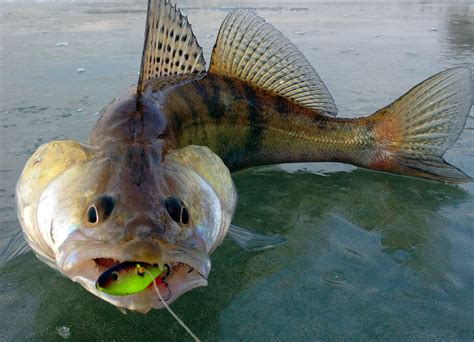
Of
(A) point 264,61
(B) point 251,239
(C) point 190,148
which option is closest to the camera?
(C) point 190,148

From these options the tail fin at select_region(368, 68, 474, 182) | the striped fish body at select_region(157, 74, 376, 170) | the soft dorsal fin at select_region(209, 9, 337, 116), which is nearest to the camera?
the striped fish body at select_region(157, 74, 376, 170)

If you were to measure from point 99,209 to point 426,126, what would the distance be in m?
2.55

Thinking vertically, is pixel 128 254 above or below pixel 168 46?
below

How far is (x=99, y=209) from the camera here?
5.41ft

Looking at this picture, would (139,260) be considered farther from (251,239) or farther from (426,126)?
(426,126)

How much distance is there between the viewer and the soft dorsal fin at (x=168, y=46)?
2861 millimetres

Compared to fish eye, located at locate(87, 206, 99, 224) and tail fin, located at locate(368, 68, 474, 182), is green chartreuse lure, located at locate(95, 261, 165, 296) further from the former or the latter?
tail fin, located at locate(368, 68, 474, 182)

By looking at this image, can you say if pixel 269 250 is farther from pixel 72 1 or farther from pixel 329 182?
pixel 72 1

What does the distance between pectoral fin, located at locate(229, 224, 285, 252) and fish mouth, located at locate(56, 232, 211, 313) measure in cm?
74

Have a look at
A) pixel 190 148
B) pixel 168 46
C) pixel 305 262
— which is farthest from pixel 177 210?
pixel 168 46

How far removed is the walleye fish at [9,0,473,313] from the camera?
5.18ft

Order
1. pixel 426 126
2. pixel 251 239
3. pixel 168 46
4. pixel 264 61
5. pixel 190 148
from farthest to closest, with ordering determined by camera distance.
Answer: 1. pixel 264 61
2. pixel 426 126
3. pixel 168 46
4. pixel 251 239
5. pixel 190 148

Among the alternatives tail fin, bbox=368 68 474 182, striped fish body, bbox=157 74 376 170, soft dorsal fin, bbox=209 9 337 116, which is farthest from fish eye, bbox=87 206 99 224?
tail fin, bbox=368 68 474 182

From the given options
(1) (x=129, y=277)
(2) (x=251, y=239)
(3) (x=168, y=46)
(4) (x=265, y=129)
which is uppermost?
(3) (x=168, y=46)
